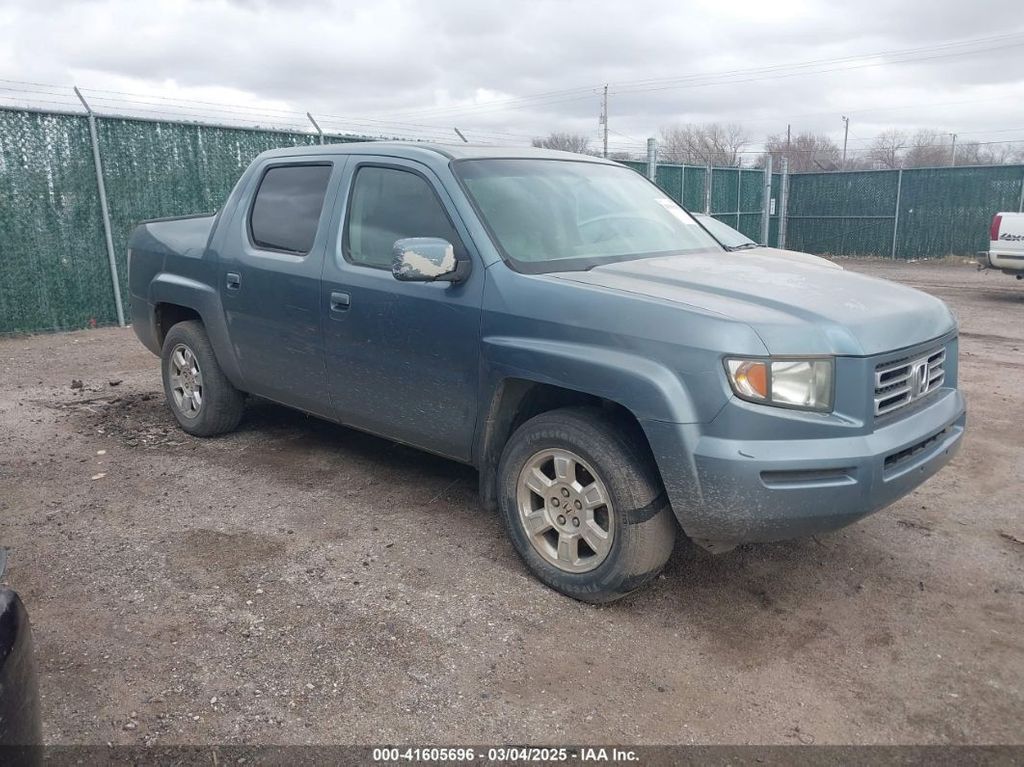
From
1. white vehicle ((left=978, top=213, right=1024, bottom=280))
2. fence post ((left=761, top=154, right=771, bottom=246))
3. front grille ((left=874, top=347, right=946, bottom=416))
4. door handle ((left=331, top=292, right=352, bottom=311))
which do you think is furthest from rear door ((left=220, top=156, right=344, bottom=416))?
fence post ((left=761, top=154, right=771, bottom=246))

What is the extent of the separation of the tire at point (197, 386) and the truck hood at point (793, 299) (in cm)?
284

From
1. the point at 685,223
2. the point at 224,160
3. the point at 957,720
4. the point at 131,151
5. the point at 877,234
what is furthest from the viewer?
Result: the point at 877,234

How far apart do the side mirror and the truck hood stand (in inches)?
18.7

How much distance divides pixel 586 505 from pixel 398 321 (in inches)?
52.0

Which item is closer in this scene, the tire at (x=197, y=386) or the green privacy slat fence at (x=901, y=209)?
the tire at (x=197, y=386)

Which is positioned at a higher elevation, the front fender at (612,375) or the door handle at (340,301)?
the door handle at (340,301)

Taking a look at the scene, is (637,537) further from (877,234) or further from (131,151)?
(877,234)

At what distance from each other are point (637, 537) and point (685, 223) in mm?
2155

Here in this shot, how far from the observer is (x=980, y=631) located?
3.34 m

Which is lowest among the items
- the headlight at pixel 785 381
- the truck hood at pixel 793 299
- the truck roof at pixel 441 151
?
the headlight at pixel 785 381

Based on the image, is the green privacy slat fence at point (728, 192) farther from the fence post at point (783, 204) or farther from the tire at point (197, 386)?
the tire at point (197, 386)

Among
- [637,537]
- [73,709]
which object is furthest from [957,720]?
[73,709]

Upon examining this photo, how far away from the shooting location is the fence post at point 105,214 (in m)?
10.0

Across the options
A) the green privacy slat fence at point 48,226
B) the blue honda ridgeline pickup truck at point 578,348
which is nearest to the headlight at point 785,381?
the blue honda ridgeline pickup truck at point 578,348
